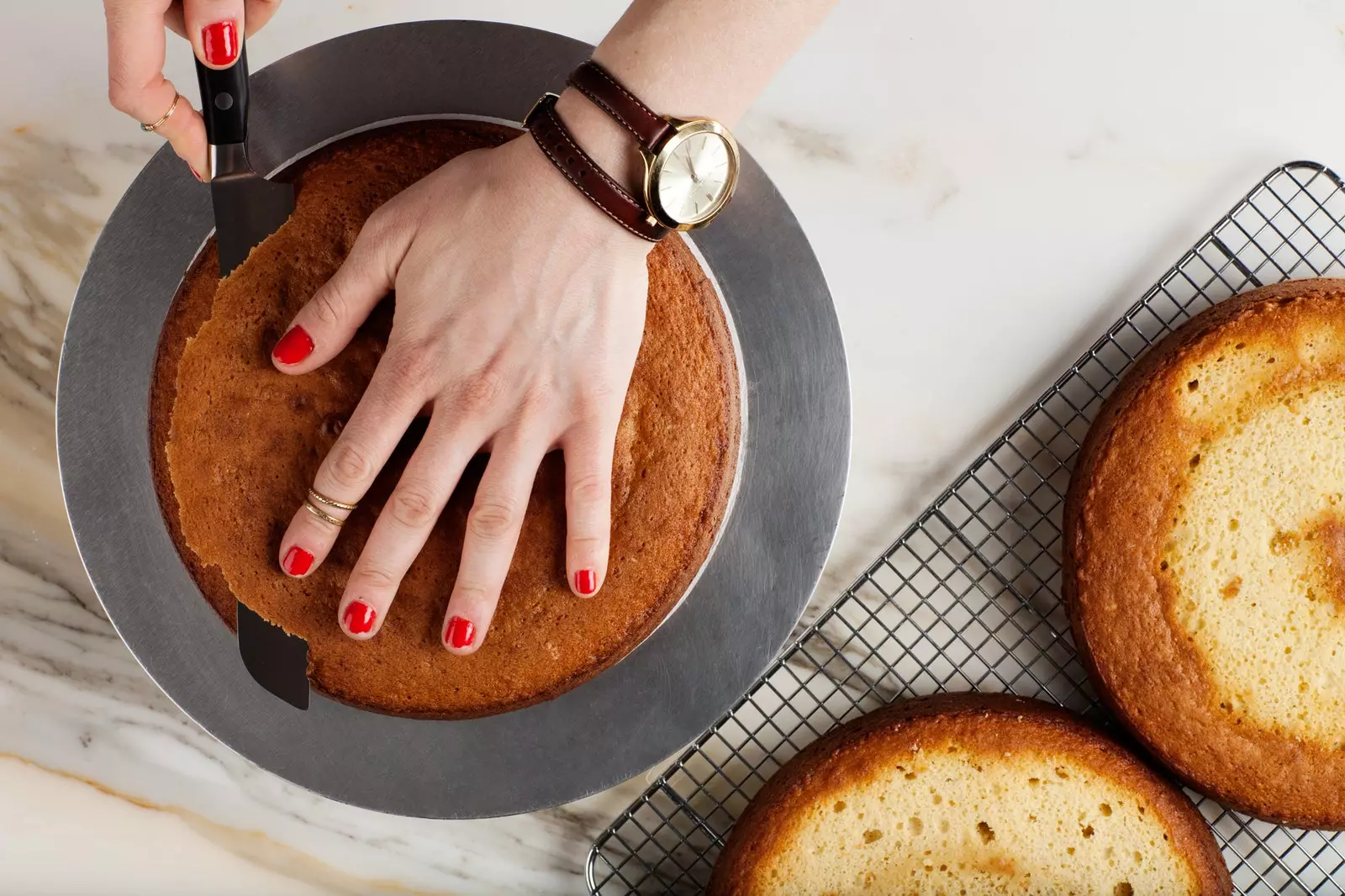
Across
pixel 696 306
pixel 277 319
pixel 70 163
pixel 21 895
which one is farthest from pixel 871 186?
pixel 21 895

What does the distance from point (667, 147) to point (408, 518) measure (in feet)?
1.42

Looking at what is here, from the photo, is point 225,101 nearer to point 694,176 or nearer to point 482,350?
point 482,350

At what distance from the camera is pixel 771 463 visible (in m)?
1.14

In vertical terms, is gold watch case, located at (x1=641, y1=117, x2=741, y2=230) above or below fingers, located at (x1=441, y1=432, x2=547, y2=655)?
above

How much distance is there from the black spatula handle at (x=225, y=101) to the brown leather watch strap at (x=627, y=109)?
35 centimetres

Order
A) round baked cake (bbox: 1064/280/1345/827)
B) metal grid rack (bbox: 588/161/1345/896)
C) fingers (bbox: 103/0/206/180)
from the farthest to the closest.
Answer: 1. metal grid rack (bbox: 588/161/1345/896)
2. round baked cake (bbox: 1064/280/1345/827)
3. fingers (bbox: 103/0/206/180)

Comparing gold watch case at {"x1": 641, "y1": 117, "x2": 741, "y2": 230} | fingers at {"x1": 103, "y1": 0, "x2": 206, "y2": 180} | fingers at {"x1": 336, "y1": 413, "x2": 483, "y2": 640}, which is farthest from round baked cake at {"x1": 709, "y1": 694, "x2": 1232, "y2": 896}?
fingers at {"x1": 103, "y1": 0, "x2": 206, "y2": 180}

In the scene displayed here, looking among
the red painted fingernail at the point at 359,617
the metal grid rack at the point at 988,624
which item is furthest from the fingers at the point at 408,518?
the metal grid rack at the point at 988,624

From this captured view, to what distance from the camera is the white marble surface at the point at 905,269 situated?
140 centimetres

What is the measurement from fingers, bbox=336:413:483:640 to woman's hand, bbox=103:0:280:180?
0.39 metres

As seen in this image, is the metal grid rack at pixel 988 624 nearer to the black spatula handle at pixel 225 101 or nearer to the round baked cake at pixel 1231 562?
the round baked cake at pixel 1231 562

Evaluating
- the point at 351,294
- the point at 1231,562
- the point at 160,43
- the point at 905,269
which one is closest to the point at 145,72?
the point at 160,43

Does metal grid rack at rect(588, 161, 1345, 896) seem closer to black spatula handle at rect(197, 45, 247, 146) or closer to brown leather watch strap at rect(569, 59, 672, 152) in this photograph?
brown leather watch strap at rect(569, 59, 672, 152)

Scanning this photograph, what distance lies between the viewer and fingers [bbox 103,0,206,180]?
0.86m
